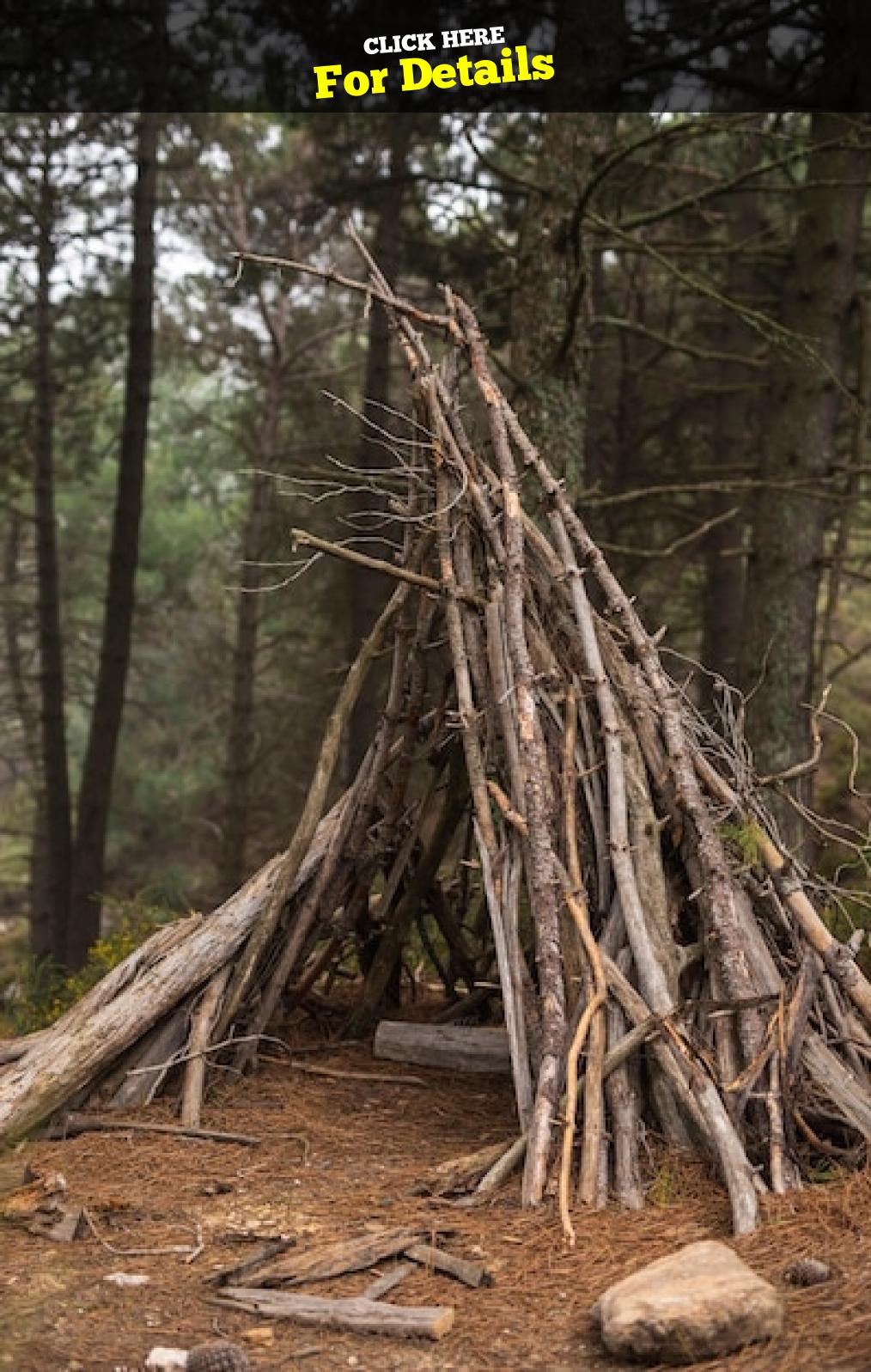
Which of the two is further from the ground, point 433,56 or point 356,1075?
point 433,56

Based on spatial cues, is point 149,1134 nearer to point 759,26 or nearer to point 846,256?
point 759,26

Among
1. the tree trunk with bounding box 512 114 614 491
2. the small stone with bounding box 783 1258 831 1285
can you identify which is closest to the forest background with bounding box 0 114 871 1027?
the tree trunk with bounding box 512 114 614 491

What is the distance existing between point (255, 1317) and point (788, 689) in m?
5.92

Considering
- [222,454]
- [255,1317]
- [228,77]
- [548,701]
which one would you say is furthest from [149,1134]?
[222,454]

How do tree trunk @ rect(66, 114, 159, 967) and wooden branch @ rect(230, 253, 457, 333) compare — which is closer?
wooden branch @ rect(230, 253, 457, 333)

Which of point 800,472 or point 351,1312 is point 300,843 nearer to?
point 351,1312

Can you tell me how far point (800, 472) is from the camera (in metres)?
8.62

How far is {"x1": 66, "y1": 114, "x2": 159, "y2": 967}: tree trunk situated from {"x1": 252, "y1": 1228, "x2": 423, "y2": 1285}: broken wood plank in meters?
7.46

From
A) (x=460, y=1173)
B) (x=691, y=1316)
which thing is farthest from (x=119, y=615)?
(x=691, y=1316)

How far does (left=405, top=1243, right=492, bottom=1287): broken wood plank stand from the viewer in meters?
3.44

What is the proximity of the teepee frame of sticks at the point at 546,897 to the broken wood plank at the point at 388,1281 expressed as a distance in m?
0.42

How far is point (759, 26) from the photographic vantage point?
6.75 m

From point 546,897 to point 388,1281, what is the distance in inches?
46.4

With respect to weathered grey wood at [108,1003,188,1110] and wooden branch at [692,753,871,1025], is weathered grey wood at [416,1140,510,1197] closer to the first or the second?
wooden branch at [692,753,871,1025]
